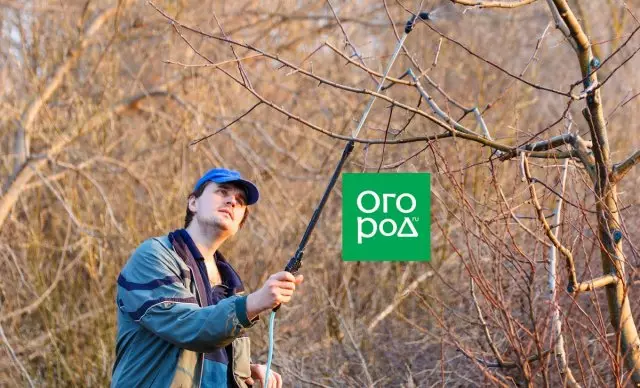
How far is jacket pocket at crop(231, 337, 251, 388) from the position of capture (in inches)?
148

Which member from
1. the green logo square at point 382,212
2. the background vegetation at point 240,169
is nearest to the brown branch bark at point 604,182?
the green logo square at point 382,212

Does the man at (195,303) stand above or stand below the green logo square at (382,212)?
below

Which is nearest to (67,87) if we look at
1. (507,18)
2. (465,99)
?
(465,99)

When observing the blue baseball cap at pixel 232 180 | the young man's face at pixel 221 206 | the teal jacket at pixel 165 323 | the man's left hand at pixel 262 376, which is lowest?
the man's left hand at pixel 262 376

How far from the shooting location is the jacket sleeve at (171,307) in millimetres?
3332

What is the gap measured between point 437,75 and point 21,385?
5898 mm

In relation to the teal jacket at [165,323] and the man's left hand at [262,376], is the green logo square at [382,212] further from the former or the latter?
the teal jacket at [165,323]

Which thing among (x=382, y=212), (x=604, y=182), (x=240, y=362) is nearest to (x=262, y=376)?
(x=240, y=362)

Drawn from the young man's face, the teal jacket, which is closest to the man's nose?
the young man's face

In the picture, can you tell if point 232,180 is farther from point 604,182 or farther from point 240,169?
point 240,169


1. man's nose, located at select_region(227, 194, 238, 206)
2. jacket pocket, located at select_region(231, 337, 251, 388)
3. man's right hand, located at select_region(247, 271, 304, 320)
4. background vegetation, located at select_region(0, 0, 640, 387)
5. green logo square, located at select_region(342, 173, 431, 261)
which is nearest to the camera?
man's right hand, located at select_region(247, 271, 304, 320)

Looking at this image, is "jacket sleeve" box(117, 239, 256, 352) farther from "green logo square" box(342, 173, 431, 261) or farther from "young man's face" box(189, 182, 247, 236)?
"green logo square" box(342, 173, 431, 261)

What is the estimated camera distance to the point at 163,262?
11.7ft

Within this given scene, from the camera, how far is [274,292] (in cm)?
323
